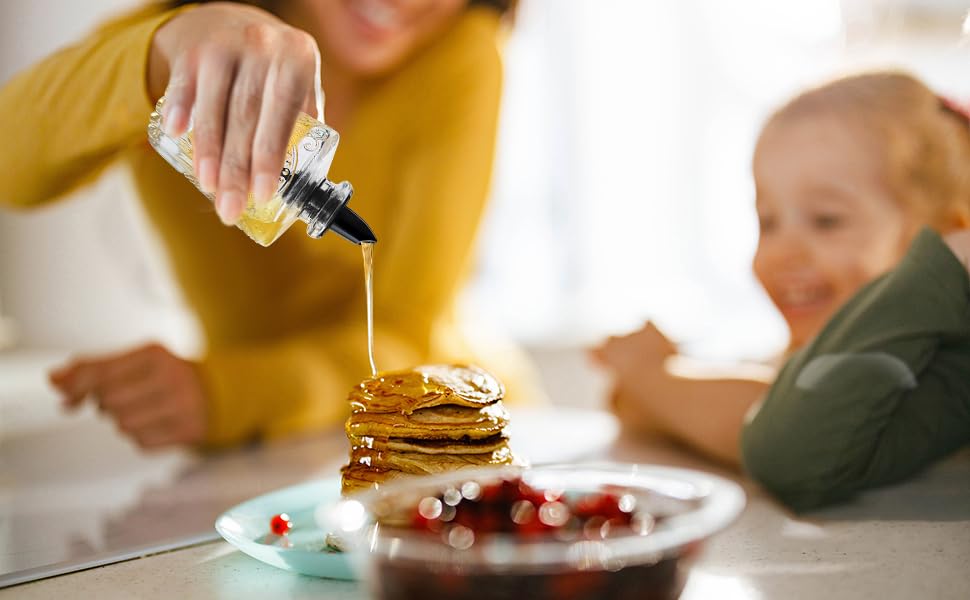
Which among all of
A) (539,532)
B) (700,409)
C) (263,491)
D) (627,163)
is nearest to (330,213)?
(539,532)

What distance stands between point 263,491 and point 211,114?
1.22 ft

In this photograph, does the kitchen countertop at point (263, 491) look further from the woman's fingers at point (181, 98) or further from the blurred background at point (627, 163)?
the blurred background at point (627, 163)

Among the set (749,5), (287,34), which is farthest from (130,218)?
(749,5)

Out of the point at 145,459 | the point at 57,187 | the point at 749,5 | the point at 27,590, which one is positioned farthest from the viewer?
the point at 749,5

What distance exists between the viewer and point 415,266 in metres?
1.18

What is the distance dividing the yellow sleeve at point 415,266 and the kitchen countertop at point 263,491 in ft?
0.22

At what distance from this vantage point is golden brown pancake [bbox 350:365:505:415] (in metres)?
0.55

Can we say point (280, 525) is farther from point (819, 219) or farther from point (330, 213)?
point (819, 219)

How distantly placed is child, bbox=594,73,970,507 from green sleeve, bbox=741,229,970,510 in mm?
108

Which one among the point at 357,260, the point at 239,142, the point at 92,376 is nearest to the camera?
the point at 239,142

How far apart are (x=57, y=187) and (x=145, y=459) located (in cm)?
29

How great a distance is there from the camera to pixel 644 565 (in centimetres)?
38

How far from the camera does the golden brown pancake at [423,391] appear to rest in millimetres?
549

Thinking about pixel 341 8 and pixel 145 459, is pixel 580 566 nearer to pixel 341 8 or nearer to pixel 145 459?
pixel 145 459
